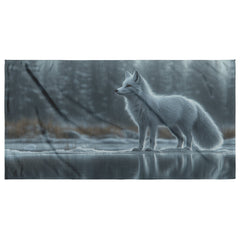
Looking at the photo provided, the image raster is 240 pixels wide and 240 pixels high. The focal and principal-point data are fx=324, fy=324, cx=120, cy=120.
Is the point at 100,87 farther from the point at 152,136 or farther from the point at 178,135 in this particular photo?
the point at 178,135

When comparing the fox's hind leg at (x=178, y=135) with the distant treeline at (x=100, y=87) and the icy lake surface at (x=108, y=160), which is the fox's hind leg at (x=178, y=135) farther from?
the distant treeline at (x=100, y=87)

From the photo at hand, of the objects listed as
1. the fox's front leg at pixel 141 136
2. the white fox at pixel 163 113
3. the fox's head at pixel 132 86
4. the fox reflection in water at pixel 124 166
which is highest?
the fox's head at pixel 132 86

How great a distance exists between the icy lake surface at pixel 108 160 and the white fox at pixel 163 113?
0.12 meters

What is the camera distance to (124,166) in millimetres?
3787

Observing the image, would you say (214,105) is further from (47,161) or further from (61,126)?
(47,161)

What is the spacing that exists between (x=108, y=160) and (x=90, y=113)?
1.95ft

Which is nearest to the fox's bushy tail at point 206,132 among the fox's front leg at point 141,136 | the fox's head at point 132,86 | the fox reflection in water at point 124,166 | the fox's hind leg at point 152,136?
the fox reflection in water at point 124,166

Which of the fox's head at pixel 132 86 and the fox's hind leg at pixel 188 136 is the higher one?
the fox's head at pixel 132 86

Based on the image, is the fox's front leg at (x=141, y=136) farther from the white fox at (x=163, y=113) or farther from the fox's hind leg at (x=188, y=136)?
the fox's hind leg at (x=188, y=136)

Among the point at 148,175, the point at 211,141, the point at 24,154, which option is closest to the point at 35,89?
the point at 24,154

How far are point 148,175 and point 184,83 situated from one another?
46.0 inches

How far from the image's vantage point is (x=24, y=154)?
3844 millimetres

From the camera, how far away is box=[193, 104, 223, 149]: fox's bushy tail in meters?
3.84

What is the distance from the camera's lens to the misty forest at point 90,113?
3824 mm
